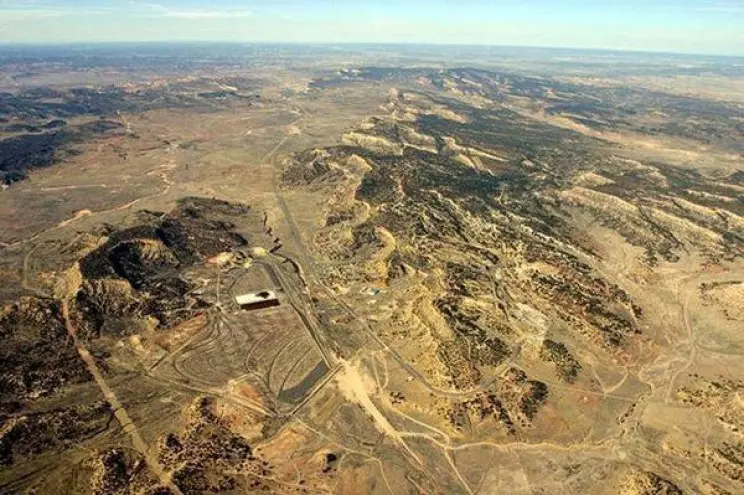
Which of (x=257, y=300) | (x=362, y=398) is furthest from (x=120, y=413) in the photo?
(x=257, y=300)

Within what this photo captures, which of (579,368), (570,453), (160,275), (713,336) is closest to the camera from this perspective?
(570,453)

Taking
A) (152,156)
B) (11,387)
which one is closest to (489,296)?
(11,387)

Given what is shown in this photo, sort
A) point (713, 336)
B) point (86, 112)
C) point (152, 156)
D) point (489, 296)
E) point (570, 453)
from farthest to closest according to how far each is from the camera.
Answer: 1. point (86, 112)
2. point (152, 156)
3. point (489, 296)
4. point (713, 336)
5. point (570, 453)

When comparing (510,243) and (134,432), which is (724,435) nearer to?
(510,243)

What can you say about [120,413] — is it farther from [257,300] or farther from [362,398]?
[257,300]

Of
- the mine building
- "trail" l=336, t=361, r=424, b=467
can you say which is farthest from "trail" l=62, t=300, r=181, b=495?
the mine building

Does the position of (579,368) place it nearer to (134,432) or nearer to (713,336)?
(713,336)

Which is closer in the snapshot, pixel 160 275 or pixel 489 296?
pixel 489 296
